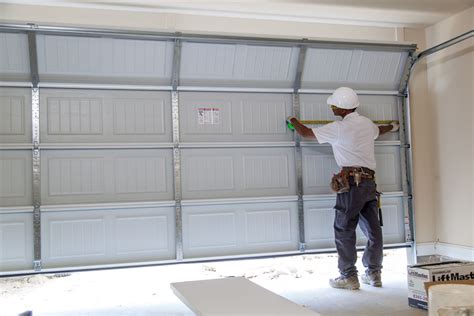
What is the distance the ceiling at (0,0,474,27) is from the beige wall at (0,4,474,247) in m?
0.09

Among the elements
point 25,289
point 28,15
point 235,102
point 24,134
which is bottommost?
point 25,289

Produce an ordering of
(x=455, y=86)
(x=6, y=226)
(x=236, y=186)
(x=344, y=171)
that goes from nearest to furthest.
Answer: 1. (x=6, y=226)
2. (x=344, y=171)
3. (x=236, y=186)
4. (x=455, y=86)

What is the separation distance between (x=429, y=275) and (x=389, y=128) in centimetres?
195

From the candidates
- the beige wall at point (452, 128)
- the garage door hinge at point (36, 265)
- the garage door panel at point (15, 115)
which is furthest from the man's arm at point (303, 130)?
the garage door hinge at point (36, 265)

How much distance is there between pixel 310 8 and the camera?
4.66 meters

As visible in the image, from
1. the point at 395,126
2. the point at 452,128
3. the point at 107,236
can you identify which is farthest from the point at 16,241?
the point at 452,128

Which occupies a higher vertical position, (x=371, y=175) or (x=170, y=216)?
(x=371, y=175)

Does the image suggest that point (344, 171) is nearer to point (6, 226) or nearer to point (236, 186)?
point (236, 186)

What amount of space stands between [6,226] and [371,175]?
10.6 ft

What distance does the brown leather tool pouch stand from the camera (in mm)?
4180

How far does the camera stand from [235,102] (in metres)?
4.59

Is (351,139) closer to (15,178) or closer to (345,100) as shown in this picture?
(345,100)

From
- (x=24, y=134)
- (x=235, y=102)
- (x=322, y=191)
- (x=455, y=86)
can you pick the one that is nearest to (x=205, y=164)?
(x=235, y=102)

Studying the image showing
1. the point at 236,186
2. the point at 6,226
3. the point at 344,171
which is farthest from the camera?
the point at 236,186
